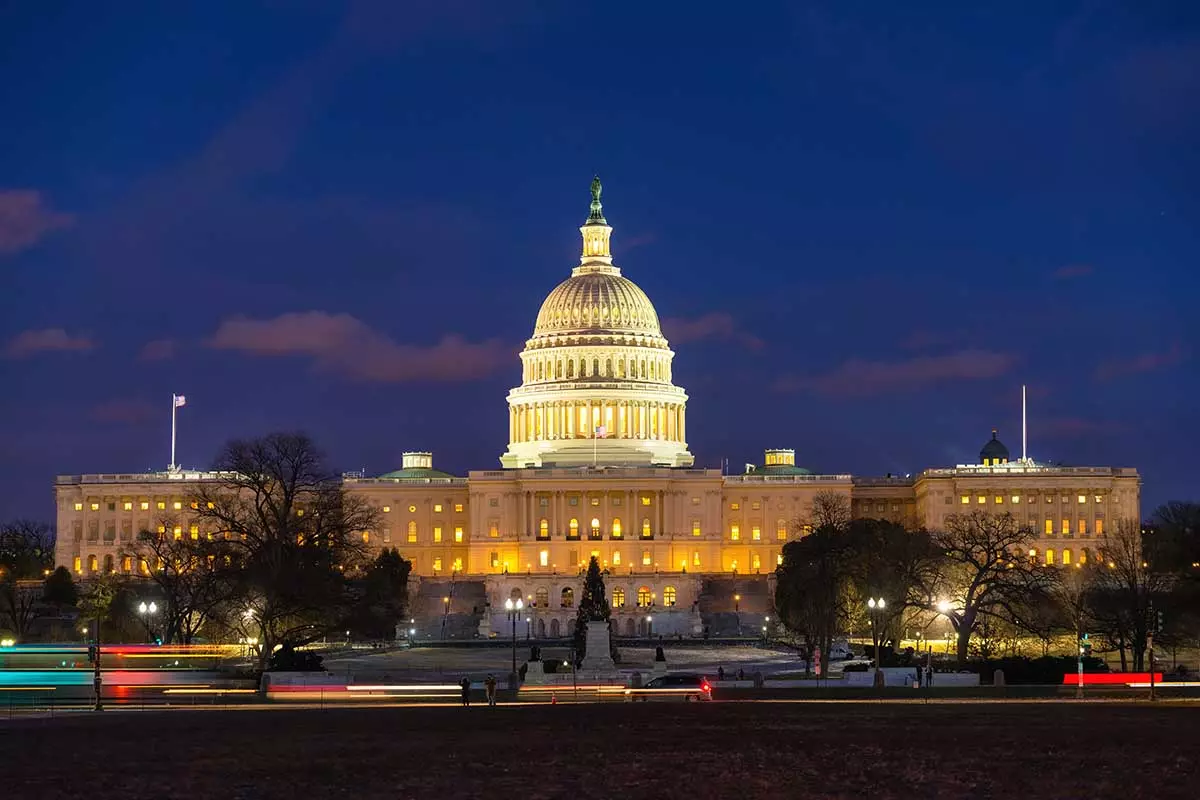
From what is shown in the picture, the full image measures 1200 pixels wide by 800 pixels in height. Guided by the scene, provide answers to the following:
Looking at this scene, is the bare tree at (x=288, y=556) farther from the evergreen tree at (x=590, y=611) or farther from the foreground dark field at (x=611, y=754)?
the foreground dark field at (x=611, y=754)

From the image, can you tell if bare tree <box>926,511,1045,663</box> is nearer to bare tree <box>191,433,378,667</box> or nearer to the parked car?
the parked car

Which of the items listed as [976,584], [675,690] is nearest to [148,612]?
[976,584]

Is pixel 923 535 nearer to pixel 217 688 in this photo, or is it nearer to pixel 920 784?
pixel 217 688

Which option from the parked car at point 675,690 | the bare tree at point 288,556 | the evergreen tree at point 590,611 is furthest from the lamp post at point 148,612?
the parked car at point 675,690

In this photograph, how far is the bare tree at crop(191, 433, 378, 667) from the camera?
10300 cm

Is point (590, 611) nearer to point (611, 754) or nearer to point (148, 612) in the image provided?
point (148, 612)

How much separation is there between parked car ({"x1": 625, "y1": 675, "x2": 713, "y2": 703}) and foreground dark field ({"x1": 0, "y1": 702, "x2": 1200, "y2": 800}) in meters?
10.6

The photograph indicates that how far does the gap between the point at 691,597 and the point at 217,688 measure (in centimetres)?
10419

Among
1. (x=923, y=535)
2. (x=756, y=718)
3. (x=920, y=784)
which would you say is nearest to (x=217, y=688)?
(x=756, y=718)

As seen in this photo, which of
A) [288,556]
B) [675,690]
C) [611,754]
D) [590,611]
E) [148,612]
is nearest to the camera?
[611,754]

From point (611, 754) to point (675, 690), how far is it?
26627 millimetres

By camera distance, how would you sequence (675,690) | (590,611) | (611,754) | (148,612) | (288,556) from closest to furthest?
(611,754) < (675,690) < (288,556) < (590,611) < (148,612)

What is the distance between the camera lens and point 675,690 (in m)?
85.0

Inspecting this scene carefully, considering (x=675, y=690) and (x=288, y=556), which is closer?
(x=675, y=690)
